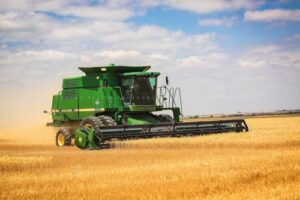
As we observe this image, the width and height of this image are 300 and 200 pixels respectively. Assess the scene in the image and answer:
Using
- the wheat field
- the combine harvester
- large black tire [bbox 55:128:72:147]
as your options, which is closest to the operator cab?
the combine harvester

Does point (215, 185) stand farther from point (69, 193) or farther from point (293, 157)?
point (293, 157)

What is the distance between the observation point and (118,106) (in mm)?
19188

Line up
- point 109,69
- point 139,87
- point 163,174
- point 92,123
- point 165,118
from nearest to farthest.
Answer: point 163,174 → point 92,123 → point 139,87 → point 109,69 → point 165,118

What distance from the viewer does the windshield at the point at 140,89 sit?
19.5 m

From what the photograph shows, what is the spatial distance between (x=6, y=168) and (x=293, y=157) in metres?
6.81

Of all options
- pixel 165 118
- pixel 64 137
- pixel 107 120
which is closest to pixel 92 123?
pixel 107 120

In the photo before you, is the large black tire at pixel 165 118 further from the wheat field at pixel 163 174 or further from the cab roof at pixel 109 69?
the wheat field at pixel 163 174

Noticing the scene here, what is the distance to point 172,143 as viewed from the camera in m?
15.9

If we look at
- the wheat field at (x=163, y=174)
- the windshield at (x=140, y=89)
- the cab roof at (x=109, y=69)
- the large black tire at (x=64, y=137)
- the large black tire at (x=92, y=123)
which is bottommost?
the wheat field at (x=163, y=174)

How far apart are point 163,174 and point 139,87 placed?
9981 mm

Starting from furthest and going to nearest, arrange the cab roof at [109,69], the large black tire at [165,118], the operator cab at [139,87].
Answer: the large black tire at [165,118] → the cab roof at [109,69] → the operator cab at [139,87]

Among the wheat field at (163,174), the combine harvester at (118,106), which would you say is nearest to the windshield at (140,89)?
the combine harvester at (118,106)

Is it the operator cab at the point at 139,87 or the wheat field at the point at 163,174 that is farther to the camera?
the operator cab at the point at 139,87

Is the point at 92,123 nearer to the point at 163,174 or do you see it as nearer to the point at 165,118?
the point at 165,118
